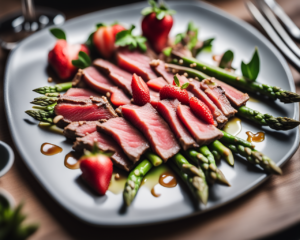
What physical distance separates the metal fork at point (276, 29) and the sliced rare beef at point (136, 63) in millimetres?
1957

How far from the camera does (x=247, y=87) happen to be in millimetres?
3682

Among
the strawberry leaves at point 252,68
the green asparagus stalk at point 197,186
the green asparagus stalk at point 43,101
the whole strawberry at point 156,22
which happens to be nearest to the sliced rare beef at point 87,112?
the green asparagus stalk at point 43,101

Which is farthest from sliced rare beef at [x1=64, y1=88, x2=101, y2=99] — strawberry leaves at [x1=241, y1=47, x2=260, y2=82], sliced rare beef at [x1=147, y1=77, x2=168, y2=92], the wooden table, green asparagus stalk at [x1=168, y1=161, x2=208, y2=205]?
strawberry leaves at [x1=241, y1=47, x2=260, y2=82]

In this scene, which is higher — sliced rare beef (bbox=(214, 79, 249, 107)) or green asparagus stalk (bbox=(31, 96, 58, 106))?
sliced rare beef (bbox=(214, 79, 249, 107))

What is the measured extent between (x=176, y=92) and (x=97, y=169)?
1252mm

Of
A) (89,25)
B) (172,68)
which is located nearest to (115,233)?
(172,68)

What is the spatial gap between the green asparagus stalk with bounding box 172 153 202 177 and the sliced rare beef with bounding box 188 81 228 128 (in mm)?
638

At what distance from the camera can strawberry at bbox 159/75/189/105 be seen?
10.7 ft

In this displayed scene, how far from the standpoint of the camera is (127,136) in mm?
2986

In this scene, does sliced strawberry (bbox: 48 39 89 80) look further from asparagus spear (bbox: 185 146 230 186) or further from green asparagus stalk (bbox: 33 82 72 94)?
asparagus spear (bbox: 185 146 230 186)

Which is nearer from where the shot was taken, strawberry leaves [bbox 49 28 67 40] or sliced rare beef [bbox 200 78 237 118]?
sliced rare beef [bbox 200 78 237 118]

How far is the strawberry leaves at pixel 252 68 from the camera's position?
368 cm

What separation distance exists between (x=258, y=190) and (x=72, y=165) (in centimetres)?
182

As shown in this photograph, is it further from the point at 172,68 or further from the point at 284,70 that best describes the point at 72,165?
the point at 284,70
